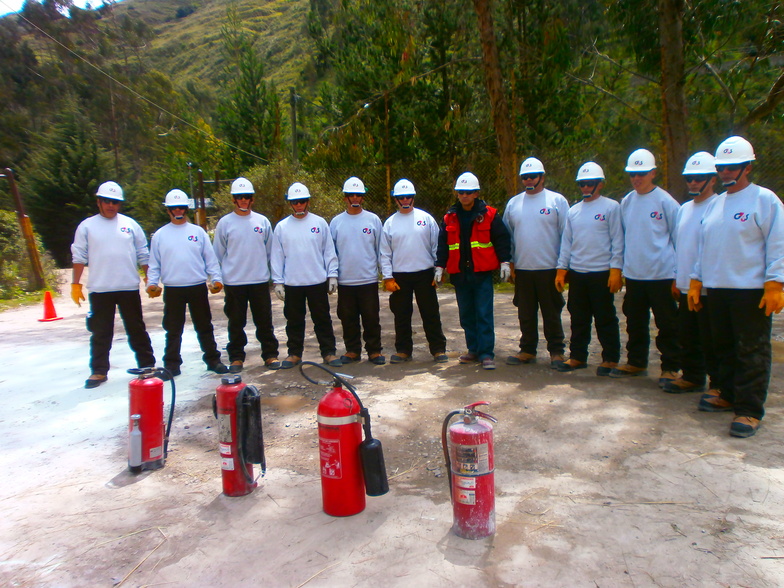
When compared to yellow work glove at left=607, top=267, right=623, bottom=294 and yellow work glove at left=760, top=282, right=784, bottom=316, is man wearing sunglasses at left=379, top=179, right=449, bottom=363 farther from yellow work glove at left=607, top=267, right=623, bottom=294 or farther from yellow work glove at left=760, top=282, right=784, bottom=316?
yellow work glove at left=760, top=282, right=784, bottom=316

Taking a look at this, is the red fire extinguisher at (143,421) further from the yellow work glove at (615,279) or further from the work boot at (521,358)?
the yellow work glove at (615,279)

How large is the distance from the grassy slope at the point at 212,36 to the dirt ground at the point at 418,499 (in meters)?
73.8

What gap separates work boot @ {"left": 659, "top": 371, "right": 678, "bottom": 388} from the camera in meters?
5.42

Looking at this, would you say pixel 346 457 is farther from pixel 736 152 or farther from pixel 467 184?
pixel 467 184

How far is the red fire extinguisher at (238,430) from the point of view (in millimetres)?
3666

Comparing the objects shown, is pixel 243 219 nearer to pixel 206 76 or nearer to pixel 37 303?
pixel 37 303

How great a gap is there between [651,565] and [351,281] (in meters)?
4.53

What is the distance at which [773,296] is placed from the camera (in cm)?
420

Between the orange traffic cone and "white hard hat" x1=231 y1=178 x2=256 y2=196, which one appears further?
the orange traffic cone

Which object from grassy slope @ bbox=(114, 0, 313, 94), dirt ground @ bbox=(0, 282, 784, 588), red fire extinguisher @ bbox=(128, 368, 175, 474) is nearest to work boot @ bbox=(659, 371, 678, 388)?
dirt ground @ bbox=(0, 282, 784, 588)

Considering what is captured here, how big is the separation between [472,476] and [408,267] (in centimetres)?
381

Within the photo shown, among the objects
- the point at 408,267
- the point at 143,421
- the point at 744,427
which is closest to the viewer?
the point at 143,421

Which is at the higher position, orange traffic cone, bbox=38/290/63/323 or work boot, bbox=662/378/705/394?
orange traffic cone, bbox=38/290/63/323

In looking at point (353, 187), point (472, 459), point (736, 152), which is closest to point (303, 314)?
point (353, 187)
